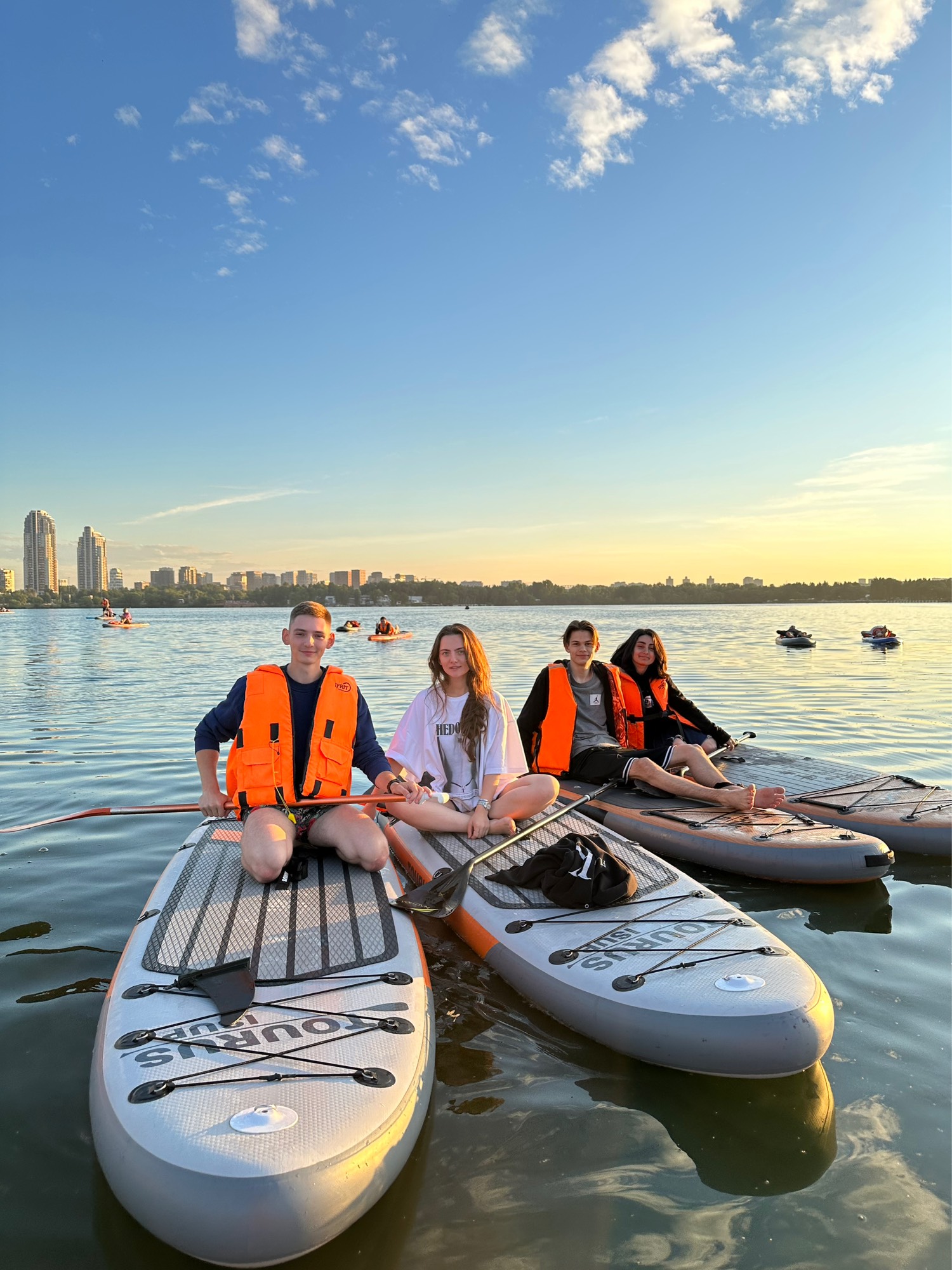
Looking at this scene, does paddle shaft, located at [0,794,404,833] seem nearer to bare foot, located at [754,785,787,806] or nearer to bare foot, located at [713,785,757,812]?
bare foot, located at [713,785,757,812]

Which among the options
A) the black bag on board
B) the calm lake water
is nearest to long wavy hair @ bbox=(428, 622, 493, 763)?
the black bag on board

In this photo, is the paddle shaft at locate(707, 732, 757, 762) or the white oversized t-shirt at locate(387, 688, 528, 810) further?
the paddle shaft at locate(707, 732, 757, 762)

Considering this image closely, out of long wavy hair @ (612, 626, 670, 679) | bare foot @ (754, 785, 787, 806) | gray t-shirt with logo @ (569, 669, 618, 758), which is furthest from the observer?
long wavy hair @ (612, 626, 670, 679)

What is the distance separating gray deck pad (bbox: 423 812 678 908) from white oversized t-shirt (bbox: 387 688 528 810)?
327 millimetres

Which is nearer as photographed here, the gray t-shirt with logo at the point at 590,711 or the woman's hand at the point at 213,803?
the woman's hand at the point at 213,803

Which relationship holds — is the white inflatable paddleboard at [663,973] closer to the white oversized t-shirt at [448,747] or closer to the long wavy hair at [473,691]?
the white oversized t-shirt at [448,747]

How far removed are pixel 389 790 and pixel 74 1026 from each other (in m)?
1.85

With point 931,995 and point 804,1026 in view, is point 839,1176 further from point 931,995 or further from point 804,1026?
Result: point 931,995

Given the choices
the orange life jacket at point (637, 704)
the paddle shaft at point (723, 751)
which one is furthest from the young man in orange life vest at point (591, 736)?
the paddle shaft at point (723, 751)

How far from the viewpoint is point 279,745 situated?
14.6ft

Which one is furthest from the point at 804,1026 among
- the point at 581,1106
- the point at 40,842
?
the point at 40,842

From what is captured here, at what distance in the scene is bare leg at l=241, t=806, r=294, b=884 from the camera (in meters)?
4.00

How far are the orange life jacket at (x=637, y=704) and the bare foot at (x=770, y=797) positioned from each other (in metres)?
1.19

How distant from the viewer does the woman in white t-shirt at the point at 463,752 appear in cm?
494
